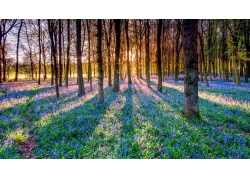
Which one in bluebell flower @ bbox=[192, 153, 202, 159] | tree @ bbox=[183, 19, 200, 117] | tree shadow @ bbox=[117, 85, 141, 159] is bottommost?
bluebell flower @ bbox=[192, 153, 202, 159]

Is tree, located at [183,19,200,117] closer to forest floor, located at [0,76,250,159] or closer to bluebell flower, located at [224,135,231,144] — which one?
forest floor, located at [0,76,250,159]

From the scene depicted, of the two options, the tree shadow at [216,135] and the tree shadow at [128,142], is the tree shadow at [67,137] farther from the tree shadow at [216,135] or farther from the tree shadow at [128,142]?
the tree shadow at [216,135]

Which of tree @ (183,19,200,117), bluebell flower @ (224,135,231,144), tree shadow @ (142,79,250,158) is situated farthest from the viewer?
tree @ (183,19,200,117)

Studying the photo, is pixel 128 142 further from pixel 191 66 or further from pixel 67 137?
pixel 191 66

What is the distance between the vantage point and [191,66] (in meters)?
6.84

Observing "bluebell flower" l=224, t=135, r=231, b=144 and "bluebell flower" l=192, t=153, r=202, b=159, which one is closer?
"bluebell flower" l=192, t=153, r=202, b=159

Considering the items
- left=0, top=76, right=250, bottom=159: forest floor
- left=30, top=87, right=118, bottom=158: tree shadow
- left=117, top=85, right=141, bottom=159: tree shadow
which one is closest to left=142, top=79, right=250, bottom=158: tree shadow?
left=0, top=76, right=250, bottom=159: forest floor

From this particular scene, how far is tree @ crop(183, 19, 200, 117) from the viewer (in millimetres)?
6824

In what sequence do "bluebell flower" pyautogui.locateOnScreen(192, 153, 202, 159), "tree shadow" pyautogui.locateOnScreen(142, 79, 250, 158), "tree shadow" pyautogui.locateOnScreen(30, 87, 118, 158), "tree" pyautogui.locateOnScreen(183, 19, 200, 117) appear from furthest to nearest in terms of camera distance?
"tree" pyautogui.locateOnScreen(183, 19, 200, 117) → "tree shadow" pyautogui.locateOnScreen(30, 87, 118, 158) → "tree shadow" pyautogui.locateOnScreen(142, 79, 250, 158) → "bluebell flower" pyautogui.locateOnScreen(192, 153, 202, 159)

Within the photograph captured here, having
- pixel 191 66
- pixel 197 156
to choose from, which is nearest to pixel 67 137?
pixel 197 156

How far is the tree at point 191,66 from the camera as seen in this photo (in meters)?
6.82
